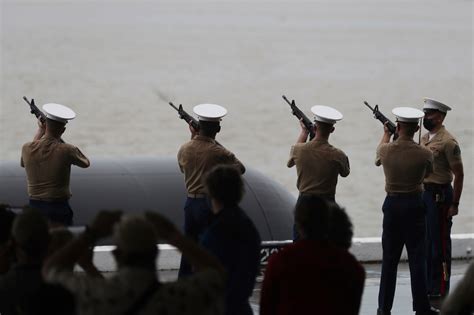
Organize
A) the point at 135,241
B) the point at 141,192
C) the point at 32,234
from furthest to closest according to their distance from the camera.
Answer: the point at 141,192, the point at 32,234, the point at 135,241

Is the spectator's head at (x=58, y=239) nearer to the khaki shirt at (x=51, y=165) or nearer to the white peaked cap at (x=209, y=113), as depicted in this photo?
the khaki shirt at (x=51, y=165)

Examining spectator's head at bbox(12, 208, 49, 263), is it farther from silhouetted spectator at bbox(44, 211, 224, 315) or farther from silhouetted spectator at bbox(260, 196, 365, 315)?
silhouetted spectator at bbox(260, 196, 365, 315)

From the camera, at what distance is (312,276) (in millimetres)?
6867

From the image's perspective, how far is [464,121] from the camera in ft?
156

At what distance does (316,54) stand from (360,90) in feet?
98.4

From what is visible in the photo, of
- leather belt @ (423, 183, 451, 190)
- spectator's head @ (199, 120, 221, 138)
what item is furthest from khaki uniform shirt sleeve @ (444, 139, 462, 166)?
spectator's head @ (199, 120, 221, 138)

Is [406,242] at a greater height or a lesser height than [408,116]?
lesser

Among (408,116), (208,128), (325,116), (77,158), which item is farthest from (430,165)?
(77,158)

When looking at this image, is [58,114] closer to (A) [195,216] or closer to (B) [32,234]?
(A) [195,216]

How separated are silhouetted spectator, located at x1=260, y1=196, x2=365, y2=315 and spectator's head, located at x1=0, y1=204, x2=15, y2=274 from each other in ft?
4.15

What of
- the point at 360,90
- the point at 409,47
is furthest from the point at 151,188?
the point at 409,47

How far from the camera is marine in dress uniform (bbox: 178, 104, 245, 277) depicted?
36.6ft

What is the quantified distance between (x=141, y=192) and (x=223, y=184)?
26.5 ft

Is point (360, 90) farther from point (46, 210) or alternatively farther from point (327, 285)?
point (327, 285)
